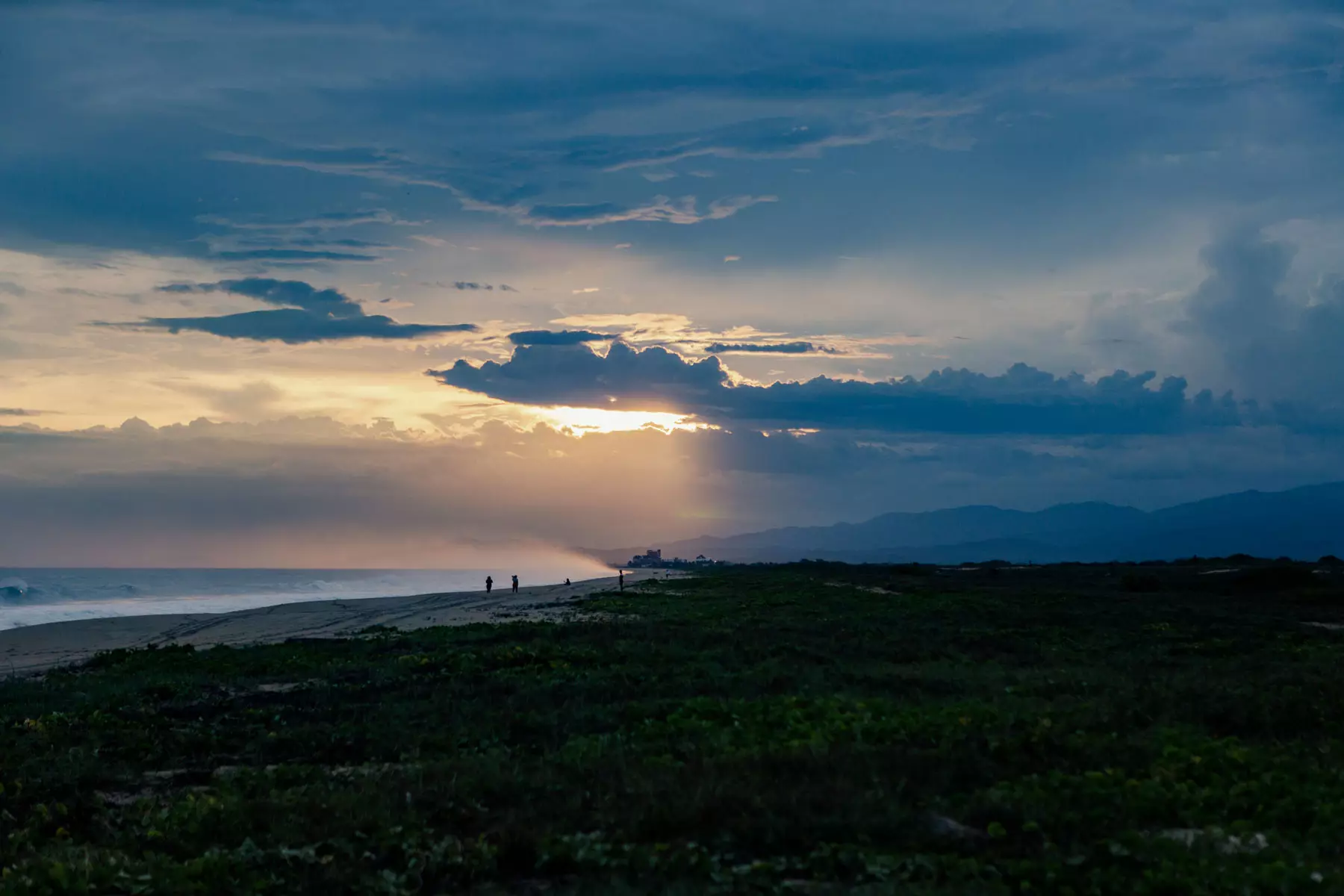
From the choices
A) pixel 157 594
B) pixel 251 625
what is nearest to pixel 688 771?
pixel 251 625

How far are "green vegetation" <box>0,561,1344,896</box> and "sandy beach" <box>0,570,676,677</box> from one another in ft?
57.8

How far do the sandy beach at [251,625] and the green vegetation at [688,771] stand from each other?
17.6 metres

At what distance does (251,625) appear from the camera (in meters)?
66.7

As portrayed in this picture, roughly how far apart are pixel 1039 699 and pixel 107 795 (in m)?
19.4

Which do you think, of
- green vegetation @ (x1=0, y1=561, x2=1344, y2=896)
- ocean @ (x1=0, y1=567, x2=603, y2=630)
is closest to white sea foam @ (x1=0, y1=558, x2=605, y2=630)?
ocean @ (x1=0, y1=567, x2=603, y2=630)

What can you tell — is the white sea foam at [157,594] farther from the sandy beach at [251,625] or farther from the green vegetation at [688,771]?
the green vegetation at [688,771]

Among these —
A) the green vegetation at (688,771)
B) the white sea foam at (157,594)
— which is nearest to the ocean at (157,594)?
the white sea foam at (157,594)

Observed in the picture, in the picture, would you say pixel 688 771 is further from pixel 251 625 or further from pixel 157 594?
pixel 157 594

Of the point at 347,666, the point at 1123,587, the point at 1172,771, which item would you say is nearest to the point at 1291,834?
the point at 1172,771

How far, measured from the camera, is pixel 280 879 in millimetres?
12273

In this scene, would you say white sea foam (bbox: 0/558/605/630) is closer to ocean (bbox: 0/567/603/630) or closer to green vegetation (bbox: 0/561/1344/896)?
ocean (bbox: 0/567/603/630)

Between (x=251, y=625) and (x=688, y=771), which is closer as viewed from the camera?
(x=688, y=771)

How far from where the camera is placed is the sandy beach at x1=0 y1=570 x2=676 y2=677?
174 ft

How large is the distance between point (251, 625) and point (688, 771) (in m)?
57.2
